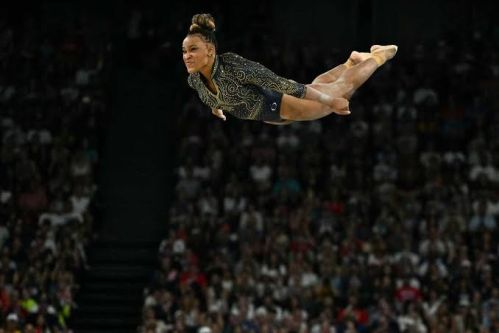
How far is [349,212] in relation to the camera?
1908cm

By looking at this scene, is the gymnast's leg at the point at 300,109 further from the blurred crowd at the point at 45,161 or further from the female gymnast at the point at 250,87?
the blurred crowd at the point at 45,161

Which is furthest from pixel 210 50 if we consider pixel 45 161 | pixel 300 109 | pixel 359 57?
pixel 45 161

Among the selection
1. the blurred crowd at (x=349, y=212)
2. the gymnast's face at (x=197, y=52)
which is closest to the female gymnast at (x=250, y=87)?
the gymnast's face at (x=197, y=52)

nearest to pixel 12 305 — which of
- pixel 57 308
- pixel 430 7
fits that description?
pixel 57 308

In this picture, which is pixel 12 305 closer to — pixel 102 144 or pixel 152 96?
pixel 102 144

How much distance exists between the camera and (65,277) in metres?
17.9

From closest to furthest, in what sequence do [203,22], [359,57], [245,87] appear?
[203,22] → [245,87] → [359,57]

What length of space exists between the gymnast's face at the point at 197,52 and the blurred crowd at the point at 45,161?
25.7ft

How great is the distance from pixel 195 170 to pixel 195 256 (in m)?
2.21

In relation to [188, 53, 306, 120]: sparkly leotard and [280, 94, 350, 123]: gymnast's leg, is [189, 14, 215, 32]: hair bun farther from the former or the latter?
[280, 94, 350, 123]: gymnast's leg

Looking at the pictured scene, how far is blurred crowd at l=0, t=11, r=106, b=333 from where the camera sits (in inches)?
696

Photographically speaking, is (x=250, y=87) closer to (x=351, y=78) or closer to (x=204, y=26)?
(x=204, y=26)

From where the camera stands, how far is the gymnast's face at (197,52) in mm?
9773

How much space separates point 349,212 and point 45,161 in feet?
18.1
